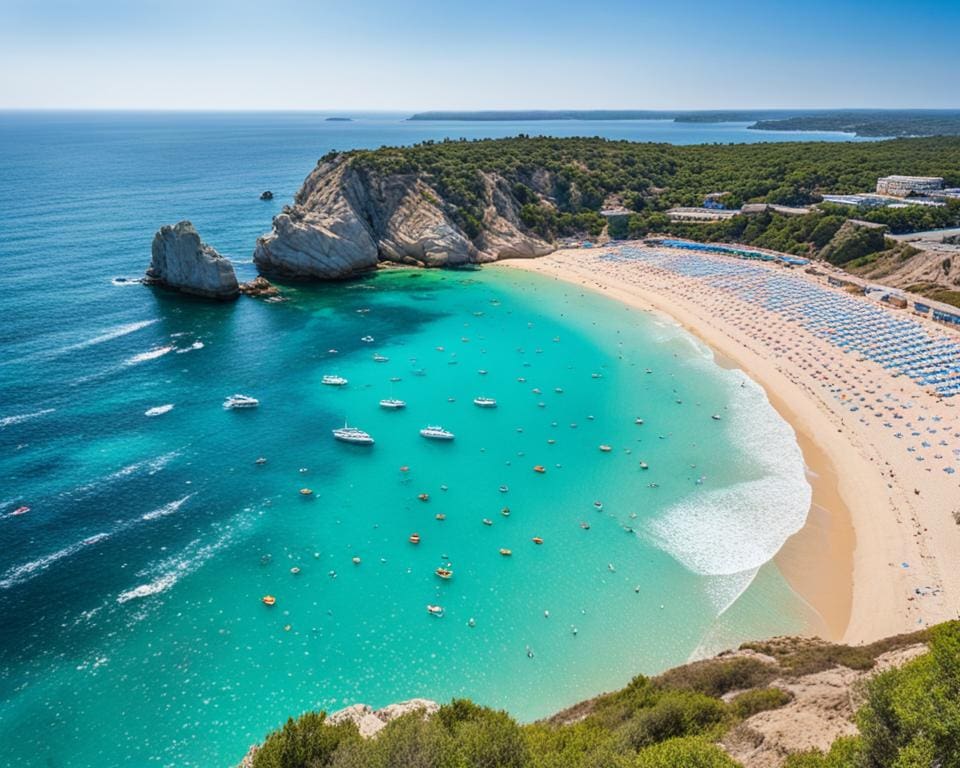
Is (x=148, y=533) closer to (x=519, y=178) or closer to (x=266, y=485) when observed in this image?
(x=266, y=485)

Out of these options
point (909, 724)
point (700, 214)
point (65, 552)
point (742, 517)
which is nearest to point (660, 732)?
point (909, 724)

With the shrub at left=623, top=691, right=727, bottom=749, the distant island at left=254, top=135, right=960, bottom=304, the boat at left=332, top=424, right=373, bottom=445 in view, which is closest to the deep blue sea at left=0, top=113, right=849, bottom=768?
the boat at left=332, top=424, right=373, bottom=445

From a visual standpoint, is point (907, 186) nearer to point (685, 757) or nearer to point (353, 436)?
point (353, 436)

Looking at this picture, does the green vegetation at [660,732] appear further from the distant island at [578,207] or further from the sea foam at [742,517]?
the distant island at [578,207]

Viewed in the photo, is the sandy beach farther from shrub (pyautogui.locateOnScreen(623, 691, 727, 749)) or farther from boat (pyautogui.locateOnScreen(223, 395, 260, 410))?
boat (pyautogui.locateOnScreen(223, 395, 260, 410))

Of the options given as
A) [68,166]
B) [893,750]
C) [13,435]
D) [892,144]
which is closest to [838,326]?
[893,750]

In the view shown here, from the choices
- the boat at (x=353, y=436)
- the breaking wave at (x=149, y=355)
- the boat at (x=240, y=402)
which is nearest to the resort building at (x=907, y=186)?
the boat at (x=353, y=436)
